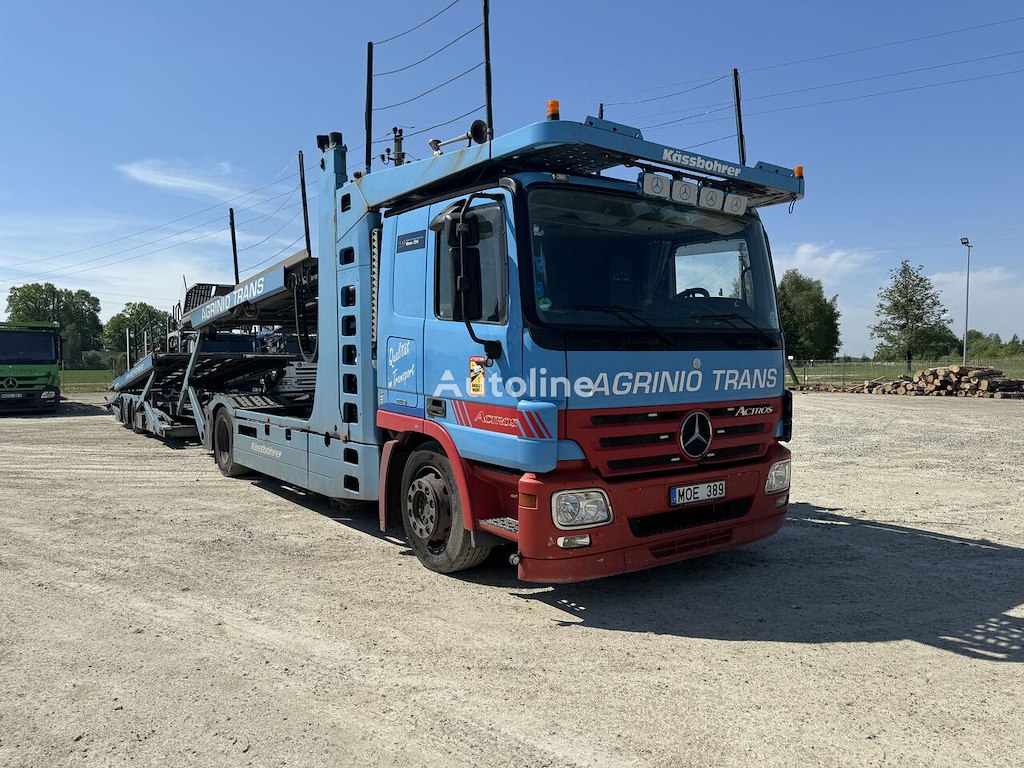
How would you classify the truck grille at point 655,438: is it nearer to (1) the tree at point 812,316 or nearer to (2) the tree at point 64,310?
(1) the tree at point 812,316

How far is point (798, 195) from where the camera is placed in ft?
18.4

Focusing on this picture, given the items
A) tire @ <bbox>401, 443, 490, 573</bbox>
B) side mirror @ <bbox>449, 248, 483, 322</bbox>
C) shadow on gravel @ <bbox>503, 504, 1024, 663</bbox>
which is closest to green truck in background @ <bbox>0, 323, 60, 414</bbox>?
tire @ <bbox>401, 443, 490, 573</bbox>

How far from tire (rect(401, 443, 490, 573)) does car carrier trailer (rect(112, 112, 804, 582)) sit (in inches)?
0.6

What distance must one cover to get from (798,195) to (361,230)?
11.8ft

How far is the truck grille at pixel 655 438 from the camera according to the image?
4.41m

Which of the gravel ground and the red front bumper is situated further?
the red front bumper

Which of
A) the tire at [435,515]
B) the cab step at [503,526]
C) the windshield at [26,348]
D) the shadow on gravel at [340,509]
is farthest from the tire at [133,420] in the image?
the cab step at [503,526]

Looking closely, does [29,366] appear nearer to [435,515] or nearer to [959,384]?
[435,515]

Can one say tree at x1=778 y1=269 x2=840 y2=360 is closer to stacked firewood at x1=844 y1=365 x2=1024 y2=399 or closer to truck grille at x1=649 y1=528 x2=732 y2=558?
stacked firewood at x1=844 y1=365 x2=1024 y2=399

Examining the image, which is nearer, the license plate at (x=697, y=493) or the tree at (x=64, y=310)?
the license plate at (x=697, y=493)

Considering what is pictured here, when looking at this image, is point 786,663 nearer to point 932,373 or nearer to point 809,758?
point 809,758

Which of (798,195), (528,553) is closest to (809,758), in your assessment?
(528,553)

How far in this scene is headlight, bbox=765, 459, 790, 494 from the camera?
17.2ft

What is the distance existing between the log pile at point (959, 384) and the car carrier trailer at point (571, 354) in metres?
23.6
